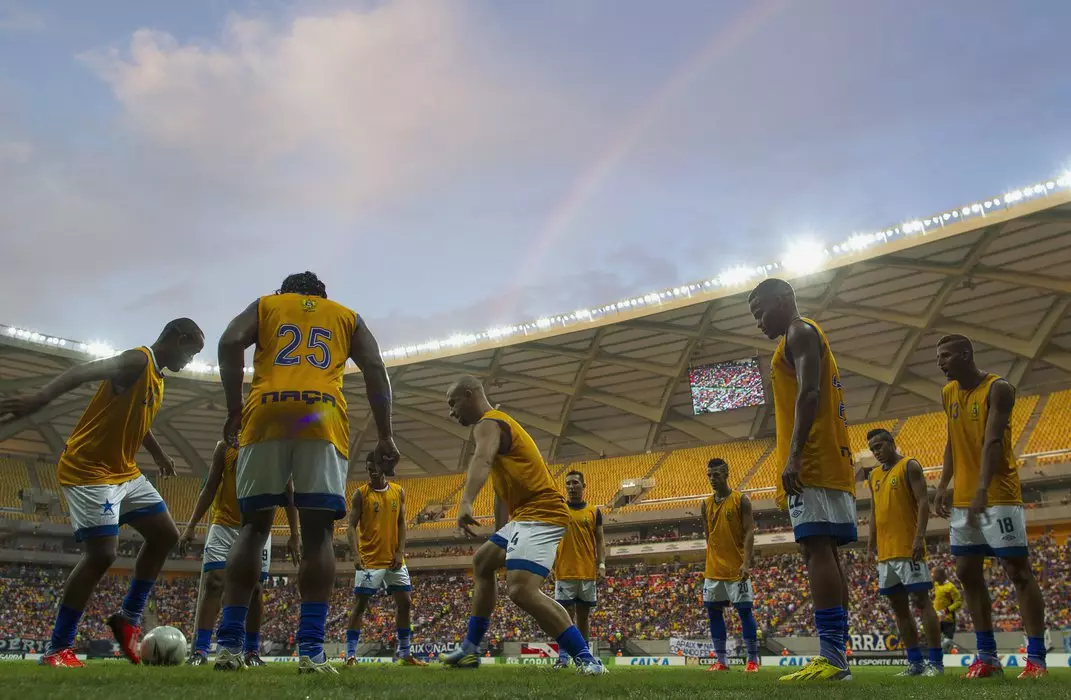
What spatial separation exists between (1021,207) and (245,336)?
27.2 m

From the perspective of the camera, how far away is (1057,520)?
27.4 meters

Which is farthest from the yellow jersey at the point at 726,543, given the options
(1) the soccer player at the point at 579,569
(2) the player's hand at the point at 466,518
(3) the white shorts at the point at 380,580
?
(2) the player's hand at the point at 466,518

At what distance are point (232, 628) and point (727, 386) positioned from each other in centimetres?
3238

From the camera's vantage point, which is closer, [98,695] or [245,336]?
[98,695]

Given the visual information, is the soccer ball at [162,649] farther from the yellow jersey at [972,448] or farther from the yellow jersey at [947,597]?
the yellow jersey at [947,597]

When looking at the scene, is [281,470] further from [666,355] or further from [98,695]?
[666,355]

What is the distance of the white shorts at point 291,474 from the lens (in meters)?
4.25

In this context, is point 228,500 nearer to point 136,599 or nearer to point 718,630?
point 136,599

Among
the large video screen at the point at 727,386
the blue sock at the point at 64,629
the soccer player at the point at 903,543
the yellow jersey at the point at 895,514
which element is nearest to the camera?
the blue sock at the point at 64,629

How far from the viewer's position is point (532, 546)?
5.43 m

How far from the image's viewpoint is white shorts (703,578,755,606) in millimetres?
9695

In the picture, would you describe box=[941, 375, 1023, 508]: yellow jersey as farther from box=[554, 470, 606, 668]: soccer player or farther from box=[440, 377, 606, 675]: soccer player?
box=[554, 470, 606, 668]: soccer player

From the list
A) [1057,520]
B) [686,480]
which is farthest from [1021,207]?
[686,480]

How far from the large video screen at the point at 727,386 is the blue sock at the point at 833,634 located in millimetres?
31033
